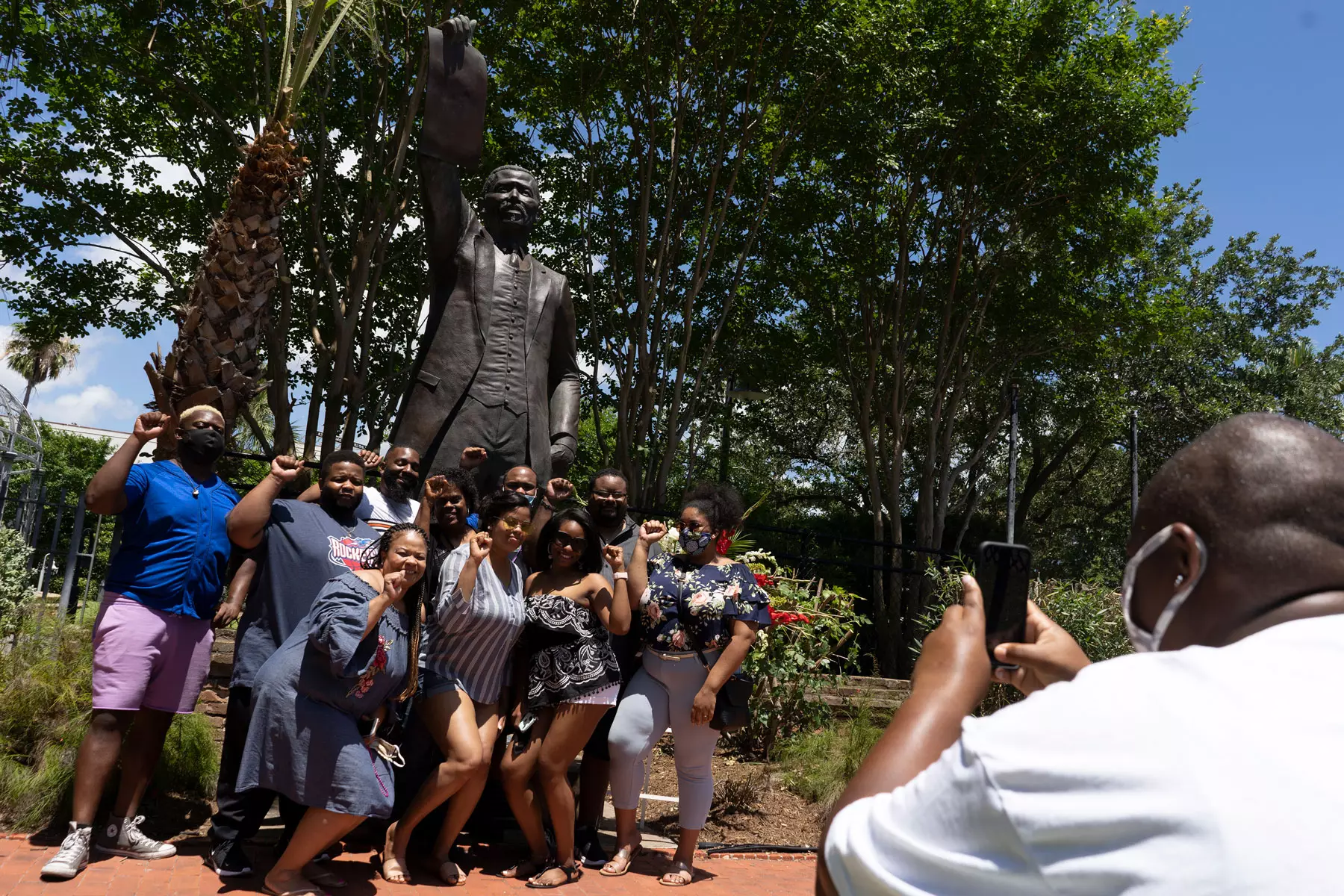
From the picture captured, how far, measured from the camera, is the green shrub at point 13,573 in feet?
29.9

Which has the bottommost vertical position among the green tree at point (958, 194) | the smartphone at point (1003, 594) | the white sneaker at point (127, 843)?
the white sneaker at point (127, 843)

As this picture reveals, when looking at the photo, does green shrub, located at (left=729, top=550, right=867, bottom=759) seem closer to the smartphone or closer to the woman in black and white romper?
the woman in black and white romper

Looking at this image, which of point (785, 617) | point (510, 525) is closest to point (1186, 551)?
point (510, 525)

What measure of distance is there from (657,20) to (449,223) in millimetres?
8428

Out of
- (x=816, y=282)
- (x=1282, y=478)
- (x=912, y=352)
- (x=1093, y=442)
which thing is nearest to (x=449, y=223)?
(x=1282, y=478)

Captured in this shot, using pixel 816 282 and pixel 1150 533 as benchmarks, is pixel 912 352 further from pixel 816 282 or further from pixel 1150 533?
pixel 1150 533

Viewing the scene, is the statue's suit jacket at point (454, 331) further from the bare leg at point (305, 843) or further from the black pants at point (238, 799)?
the bare leg at point (305, 843)

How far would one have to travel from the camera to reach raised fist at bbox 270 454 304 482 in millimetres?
4656

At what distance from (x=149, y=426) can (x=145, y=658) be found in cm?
102

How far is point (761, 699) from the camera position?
8.37m

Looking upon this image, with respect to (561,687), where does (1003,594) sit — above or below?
above

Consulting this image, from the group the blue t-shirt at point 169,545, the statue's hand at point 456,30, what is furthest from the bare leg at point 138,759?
the statue's hand at point 456,30

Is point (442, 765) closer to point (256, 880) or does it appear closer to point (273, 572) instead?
point (256, 880)

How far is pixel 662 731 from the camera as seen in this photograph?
5211mm
